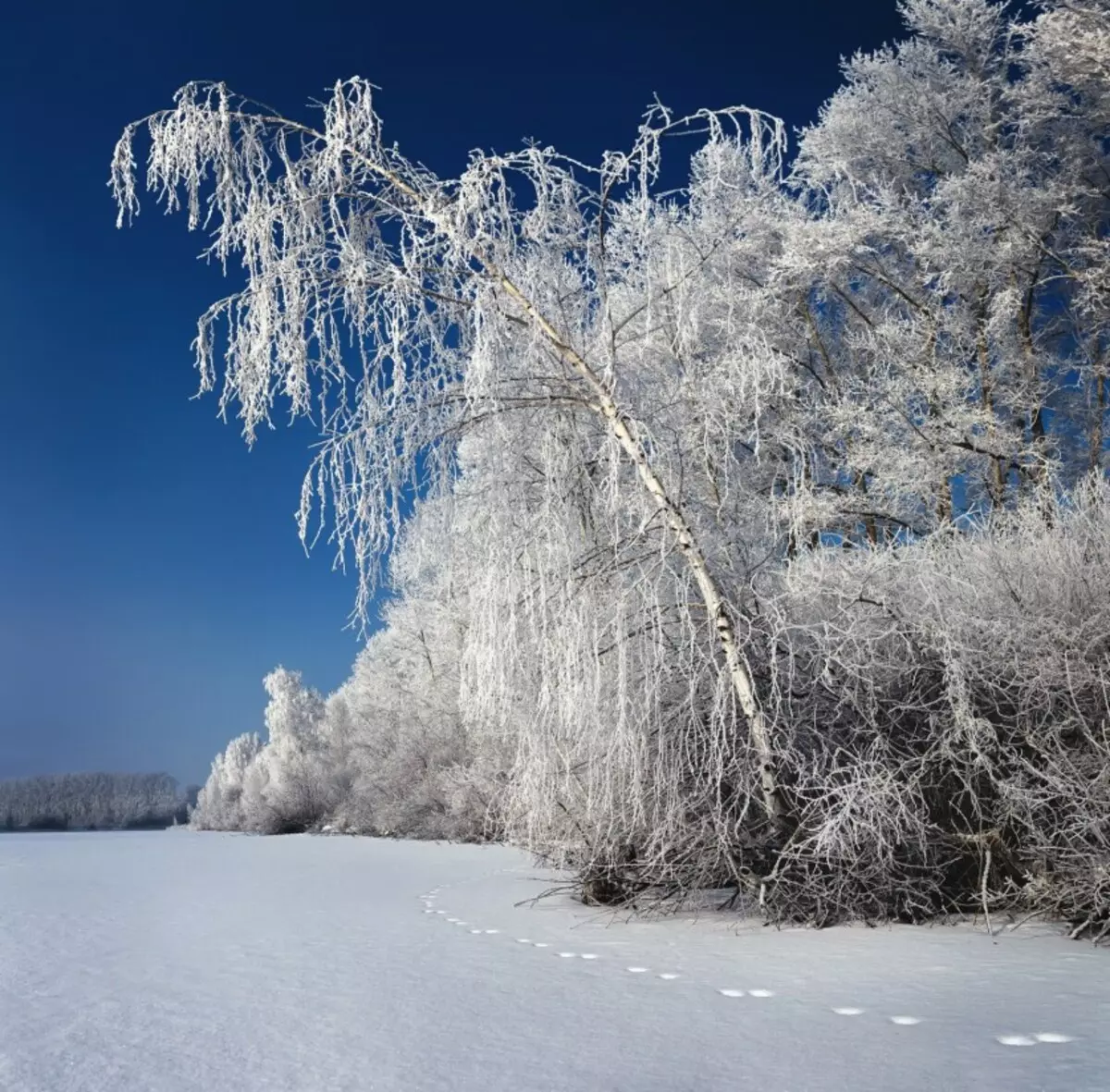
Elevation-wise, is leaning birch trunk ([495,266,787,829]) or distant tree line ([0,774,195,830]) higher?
leaning birch trunk ([495,266,787,829])

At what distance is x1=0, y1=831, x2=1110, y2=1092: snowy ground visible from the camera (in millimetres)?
2850

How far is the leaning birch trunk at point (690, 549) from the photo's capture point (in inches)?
228

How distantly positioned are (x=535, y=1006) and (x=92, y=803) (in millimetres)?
85459

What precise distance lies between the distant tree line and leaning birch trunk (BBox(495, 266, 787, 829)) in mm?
75235

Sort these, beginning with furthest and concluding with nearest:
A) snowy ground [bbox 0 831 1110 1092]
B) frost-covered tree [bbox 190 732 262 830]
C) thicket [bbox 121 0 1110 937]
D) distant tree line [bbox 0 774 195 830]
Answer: distant tree line [bbox 0 774 195 830] < frost-covered tree [bbox 190 732 262 830] < thicket [bbox 121 0 1110 937] < snowy ground [bbox 0 831 1110 1092]

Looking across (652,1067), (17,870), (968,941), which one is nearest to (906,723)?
(968,941)

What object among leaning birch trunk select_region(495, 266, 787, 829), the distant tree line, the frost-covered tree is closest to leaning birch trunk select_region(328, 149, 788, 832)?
leaning birch trunk select_region(495, 266, 787, 829)

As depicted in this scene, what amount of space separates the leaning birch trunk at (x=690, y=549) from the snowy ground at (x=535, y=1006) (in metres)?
0.95

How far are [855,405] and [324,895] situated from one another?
33.2 ft

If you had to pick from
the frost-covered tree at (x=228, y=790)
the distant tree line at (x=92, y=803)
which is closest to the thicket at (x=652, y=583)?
the frost-covered tree at (x=228, y=790)

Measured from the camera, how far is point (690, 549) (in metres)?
6.07

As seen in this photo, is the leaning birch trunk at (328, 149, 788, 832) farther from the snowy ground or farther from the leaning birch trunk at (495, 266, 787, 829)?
the snowy ground

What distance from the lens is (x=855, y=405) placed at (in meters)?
14.1

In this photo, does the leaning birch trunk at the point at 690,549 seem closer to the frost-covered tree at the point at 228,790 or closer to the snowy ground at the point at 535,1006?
the snowy ground at the point at 535,1006
